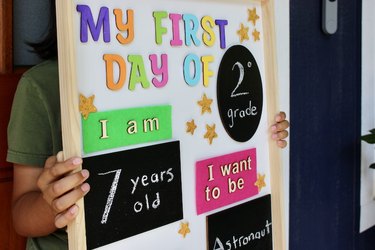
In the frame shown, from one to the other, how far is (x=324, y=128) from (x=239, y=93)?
1.03 metres

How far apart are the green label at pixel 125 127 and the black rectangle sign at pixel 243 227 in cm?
27

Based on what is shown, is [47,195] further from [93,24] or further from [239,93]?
[239,93]

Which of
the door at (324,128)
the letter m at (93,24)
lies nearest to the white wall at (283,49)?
the door at (324,128)

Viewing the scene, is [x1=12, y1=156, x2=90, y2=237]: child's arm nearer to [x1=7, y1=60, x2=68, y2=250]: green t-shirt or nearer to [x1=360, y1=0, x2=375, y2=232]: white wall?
[x1=7, y1=60, x2=68, y2=250]: green t-shirt

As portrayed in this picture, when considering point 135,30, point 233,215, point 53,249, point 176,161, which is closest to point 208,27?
point 135,30

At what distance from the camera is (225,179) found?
117 cm

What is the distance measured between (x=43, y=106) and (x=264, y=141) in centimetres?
57

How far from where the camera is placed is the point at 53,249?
1.09 metres

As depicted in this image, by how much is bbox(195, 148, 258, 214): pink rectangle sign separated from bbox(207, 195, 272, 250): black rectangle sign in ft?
0.09

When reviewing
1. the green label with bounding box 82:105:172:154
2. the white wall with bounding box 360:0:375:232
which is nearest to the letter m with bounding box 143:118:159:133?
the green label with bounding box 82:105:172:154

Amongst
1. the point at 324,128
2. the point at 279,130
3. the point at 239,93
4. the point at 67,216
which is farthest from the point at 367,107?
the point at 67,216

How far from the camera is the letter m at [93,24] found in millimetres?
891

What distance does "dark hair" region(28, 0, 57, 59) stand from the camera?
1162 mm

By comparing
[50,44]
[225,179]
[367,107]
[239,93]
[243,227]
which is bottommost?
[243,227]
